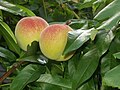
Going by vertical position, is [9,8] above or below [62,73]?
above

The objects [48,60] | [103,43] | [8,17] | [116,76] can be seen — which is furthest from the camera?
[8,17]

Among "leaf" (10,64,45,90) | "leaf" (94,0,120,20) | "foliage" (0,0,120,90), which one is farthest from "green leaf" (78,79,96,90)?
"leaf" (94,0,120,20)

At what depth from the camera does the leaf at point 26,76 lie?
0.73 m

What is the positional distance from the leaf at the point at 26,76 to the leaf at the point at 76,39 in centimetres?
16

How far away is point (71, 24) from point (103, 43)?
0.61 ft

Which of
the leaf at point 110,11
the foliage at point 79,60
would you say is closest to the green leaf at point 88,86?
the foliage at point 79,60

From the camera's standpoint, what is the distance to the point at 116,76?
1.60ft

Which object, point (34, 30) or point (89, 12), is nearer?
point (34, 30)

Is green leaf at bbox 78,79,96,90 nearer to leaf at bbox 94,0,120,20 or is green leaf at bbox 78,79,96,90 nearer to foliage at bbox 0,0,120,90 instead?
foliage at bbox 0,0,120,90

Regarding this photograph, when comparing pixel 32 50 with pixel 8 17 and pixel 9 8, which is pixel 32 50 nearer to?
pixel 9 8

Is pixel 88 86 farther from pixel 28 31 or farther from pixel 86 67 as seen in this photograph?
pixel 28 31

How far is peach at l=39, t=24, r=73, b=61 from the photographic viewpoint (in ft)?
2.45

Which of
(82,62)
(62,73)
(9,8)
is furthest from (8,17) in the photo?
(82,62)

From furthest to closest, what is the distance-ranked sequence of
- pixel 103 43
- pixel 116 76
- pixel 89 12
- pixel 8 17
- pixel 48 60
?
pixel 89 12 → pixel 8 17 → pixel 48 60 → pixel 103 43 → pixel 116 76
